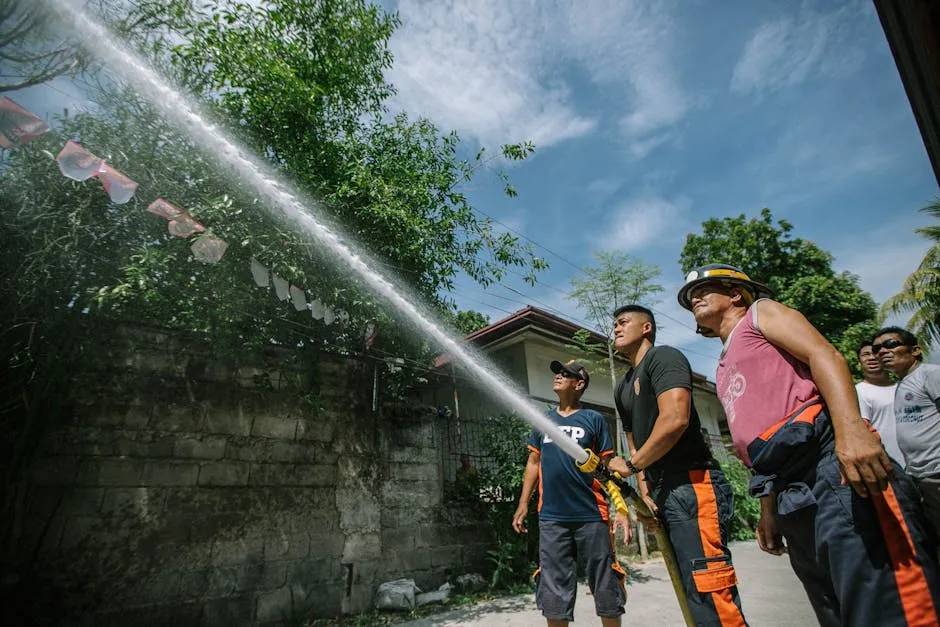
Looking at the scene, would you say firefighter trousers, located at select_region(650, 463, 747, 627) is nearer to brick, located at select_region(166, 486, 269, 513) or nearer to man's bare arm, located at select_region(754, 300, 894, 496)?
man's bare arm, located at select_region(754, 300, 894, 496)

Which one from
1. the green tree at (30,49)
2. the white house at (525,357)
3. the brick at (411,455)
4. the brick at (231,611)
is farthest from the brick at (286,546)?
the green tree at (30,49)

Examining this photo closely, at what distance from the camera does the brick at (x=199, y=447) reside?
476cm

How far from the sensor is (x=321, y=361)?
19.3ft

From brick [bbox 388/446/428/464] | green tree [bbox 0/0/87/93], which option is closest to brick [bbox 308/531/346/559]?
brick [bbox 388/446/428/464]

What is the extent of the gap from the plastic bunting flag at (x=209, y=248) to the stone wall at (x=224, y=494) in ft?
3.50

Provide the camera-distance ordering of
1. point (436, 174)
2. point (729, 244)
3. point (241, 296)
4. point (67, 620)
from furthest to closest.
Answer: point (729, 244) < point (436, 174) < point (241, 296) < point (67, 620)

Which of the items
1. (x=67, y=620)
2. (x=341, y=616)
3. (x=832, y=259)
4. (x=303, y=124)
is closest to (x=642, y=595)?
(x=341, y=616)

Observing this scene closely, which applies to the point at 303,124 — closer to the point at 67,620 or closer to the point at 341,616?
the point at 67,620

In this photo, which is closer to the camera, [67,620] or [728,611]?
[728,611]

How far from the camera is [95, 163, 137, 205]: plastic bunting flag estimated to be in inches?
161

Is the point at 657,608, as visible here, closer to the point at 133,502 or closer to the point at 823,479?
the point at 823,479

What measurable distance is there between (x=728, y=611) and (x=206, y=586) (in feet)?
15.4

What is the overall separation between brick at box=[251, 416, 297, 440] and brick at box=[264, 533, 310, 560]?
1.06 m

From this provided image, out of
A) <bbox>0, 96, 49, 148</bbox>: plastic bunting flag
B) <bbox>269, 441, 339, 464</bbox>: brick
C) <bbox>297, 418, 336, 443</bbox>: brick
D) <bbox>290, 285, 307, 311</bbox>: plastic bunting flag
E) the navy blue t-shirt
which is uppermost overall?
<bbox>0, 96, 49, 148</bbox>: plastic bunting flag
